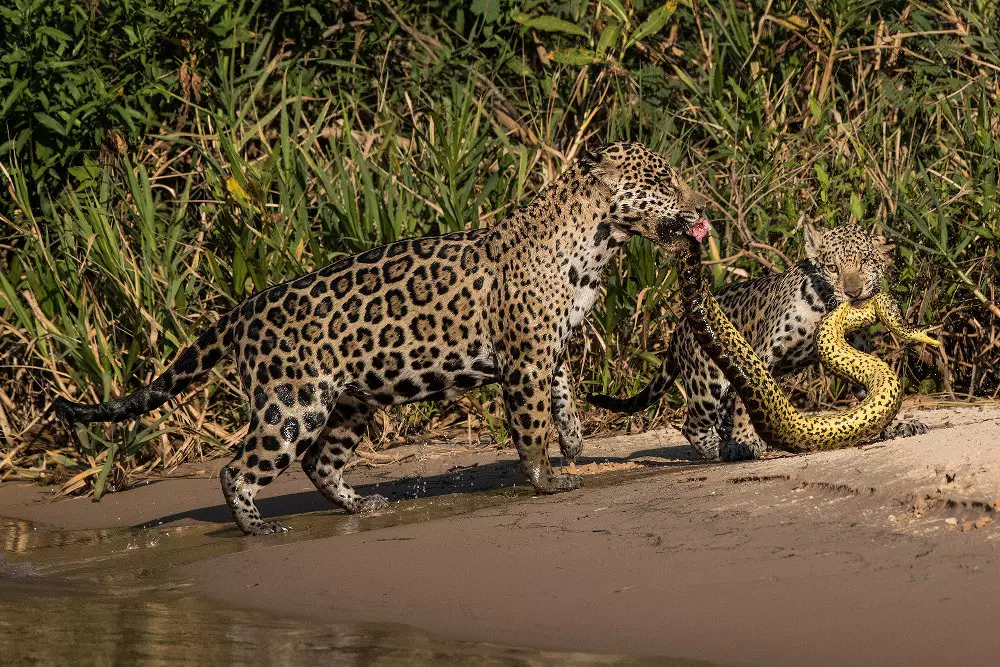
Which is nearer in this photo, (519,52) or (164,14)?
(164,14)

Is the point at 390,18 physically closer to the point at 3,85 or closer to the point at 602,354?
the point at 3,85

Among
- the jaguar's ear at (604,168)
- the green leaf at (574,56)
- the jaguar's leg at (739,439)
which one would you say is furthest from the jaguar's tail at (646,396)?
the green leaf at (574,56)

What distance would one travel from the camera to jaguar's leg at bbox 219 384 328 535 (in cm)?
628

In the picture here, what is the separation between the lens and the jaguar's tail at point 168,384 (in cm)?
656

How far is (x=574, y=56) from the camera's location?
9.68 meters

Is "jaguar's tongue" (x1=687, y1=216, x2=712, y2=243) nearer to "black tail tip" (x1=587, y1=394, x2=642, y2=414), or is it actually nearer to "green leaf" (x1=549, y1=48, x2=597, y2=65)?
"black tail tip" (x1=587, y1=394, x2=642, y2=414)

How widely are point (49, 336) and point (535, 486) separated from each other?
9.90 feet

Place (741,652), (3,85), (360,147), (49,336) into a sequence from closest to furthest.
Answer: (741,652)
(49,336)
(3,85)
(360,147)

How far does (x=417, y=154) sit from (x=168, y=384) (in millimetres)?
3307

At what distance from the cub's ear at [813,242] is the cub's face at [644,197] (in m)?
0.94

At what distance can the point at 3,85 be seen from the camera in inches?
343

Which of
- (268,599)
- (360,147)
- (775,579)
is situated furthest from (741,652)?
(360,147)

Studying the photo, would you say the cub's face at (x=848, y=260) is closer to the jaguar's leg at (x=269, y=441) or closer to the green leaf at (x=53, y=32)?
the jaguar's leg at (x=269, y=441)

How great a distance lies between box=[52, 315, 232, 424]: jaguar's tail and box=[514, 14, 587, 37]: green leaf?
3.93 metres
